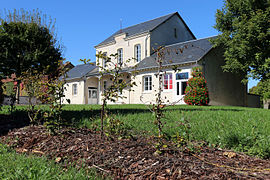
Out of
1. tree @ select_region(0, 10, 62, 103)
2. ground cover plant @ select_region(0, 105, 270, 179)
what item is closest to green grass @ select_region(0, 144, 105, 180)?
ground cover plant @ select_region(0, 105, 270, 179)

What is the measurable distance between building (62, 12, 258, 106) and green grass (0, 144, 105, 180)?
403 inches

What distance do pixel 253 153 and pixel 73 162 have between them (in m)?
2.55

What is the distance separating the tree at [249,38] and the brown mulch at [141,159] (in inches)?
548

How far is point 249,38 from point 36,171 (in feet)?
52.8

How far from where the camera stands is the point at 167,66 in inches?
600

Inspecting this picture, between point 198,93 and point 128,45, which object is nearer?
point 198,93

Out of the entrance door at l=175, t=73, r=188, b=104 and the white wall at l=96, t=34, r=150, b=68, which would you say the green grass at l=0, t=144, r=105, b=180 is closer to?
the entrance door at l=175, t=73, r=188, b=104

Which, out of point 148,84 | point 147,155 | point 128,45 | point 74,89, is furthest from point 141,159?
point 74,89

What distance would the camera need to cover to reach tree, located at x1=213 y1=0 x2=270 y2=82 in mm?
14258

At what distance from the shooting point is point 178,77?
15.5 m

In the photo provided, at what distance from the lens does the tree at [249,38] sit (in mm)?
14258

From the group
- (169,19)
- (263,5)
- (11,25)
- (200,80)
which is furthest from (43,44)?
(263,5)

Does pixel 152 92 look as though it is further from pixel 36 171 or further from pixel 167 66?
pixel 36 171

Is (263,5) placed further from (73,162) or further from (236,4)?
(73,162)
